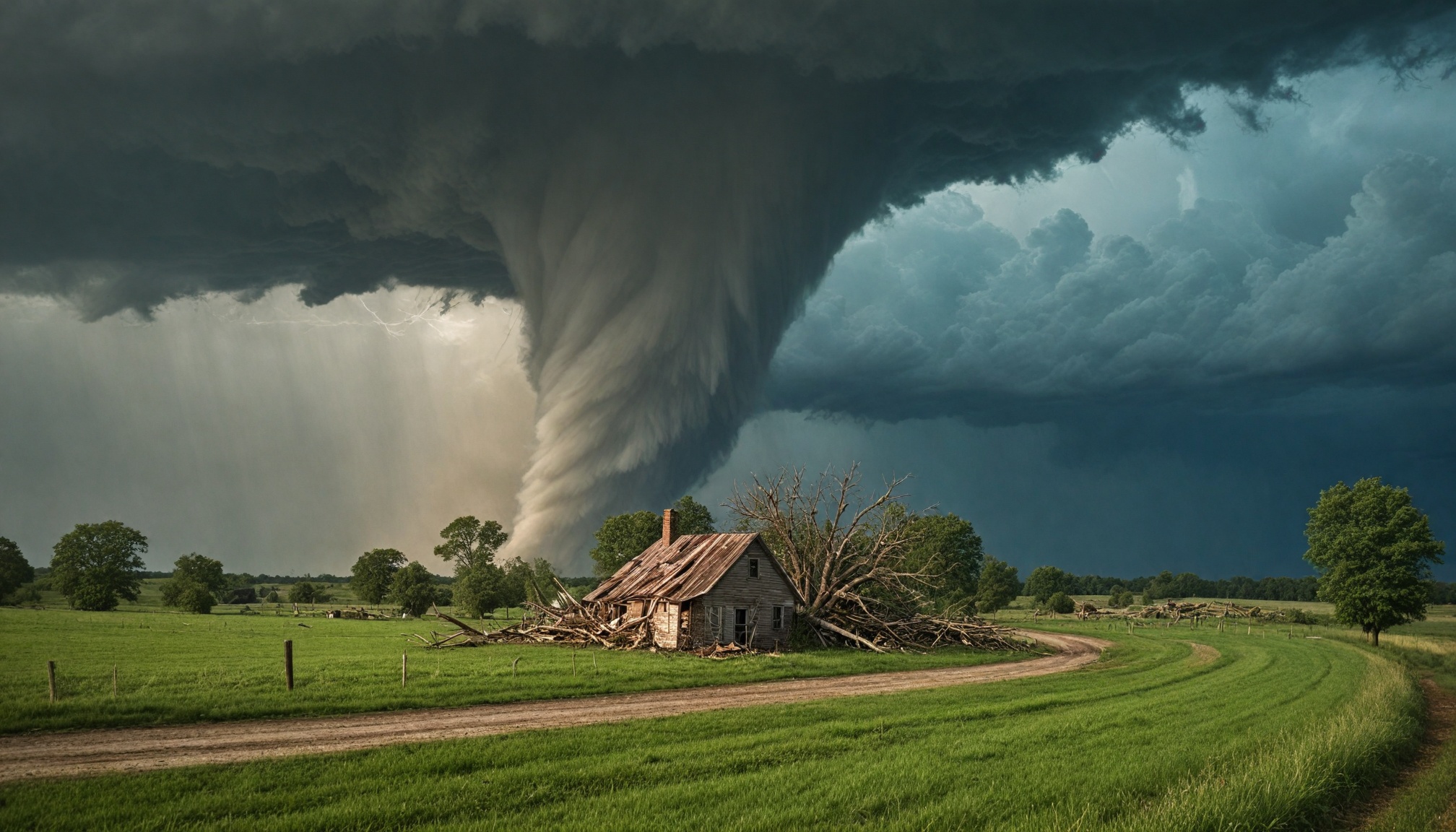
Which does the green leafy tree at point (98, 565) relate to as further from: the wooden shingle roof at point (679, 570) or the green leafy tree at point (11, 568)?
the wooden shingle roof at point (679, 570)

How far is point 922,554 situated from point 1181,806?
80.1 m

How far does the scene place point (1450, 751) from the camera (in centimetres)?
1906

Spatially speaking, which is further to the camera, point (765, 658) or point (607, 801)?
point (765, 658)

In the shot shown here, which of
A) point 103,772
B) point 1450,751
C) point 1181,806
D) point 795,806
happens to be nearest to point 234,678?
point 103,772

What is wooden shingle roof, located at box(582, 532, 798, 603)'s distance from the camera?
1644 inches

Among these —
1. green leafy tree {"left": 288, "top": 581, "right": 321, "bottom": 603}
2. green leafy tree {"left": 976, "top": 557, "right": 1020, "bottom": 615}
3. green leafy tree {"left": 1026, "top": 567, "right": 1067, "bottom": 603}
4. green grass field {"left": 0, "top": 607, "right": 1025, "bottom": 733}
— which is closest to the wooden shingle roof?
green grass field {"left": 0, "top": 607, "right": 1025, "bottom": 733}

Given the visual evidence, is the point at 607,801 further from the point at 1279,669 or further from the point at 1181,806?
the point at 1279,669

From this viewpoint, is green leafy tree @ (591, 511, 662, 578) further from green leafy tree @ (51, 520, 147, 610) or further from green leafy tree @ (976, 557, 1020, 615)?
green leafy tree @ (51, 520, 147, 610)

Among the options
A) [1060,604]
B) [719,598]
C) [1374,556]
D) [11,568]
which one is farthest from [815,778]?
[11,568]

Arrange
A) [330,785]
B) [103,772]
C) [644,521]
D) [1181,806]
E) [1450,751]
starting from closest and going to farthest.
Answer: [1181,806] → [330,785] → [103,772] → [1450,751] → [644,521]

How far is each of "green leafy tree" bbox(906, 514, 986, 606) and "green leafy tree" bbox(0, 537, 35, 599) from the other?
352 feet

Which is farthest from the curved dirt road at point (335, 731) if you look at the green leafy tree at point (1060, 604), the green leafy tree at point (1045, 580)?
the green leafy tree at point (1045, 580)

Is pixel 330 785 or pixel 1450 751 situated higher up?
pixel 330 785

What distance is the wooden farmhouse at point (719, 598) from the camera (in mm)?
40969
